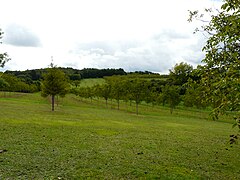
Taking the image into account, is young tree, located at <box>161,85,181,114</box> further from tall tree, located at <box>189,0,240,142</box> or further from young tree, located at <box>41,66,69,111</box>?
tall tree, located at <box>189,0,240,142</box>

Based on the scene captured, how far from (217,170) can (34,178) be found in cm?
732

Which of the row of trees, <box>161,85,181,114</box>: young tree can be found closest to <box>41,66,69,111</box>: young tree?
the row of trees

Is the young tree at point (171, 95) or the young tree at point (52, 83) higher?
the young tree at point (52, 83)

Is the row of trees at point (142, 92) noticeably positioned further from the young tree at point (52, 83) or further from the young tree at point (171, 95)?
the young tree at point (52, 83)

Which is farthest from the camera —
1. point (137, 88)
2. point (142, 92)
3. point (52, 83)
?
point (142, 92)

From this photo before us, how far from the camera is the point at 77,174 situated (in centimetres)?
877

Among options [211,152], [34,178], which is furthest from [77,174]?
[211,152]

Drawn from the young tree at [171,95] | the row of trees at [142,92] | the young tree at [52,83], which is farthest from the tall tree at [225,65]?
the young tree at [171,95]

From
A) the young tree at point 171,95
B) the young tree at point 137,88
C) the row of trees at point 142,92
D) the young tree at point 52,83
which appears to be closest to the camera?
the young tree at point 52,83

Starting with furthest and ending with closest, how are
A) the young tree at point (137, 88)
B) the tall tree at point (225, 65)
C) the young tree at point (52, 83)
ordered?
the young tree at point (137, 88) → the young tree at point (52, 83) → the tall tree at point (225, 65)

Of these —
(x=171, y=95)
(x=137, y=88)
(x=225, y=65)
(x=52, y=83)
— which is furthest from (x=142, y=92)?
(x=225, y=65)

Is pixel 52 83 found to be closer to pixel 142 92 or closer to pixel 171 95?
pixel 142 92

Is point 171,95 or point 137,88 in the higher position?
point 137,88

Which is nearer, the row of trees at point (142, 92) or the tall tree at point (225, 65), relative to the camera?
the tall tree at point (225, 65)
